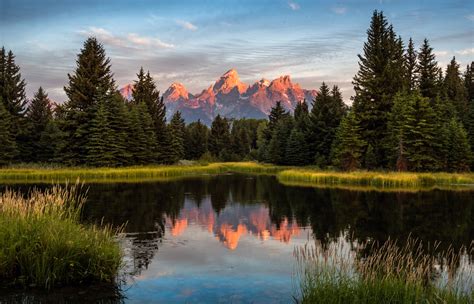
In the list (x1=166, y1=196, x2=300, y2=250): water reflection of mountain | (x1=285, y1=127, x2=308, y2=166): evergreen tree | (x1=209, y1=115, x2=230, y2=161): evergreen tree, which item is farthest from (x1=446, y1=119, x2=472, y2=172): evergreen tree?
(x1=209, y1=115, x2=230, y2=161): evergreen tree

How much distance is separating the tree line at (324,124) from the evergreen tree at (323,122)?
0.16 metres

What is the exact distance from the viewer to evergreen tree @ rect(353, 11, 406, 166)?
57.7 m

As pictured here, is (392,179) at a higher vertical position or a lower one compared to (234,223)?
higher

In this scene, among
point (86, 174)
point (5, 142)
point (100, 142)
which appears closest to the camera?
point (86, 174)

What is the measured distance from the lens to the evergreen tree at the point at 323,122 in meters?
66.2

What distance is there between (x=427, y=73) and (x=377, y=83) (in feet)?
31.5

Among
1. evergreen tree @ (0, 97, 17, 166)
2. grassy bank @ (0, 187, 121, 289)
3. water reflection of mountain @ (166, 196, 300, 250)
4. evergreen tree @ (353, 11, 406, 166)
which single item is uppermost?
evergreen tree @ (353, 11, 406, 166)

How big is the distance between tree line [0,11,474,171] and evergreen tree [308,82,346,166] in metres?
0.16

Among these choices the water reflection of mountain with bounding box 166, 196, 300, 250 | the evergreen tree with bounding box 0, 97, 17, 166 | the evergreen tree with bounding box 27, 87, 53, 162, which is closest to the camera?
the water reflection of mountain with bounding box 166, 196, 300, 250

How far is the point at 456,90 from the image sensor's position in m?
80.2

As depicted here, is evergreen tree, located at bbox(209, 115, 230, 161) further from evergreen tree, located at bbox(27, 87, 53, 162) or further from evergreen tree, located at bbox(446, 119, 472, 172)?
evergreen tree, located at bbox(446, 119, 472, 172)

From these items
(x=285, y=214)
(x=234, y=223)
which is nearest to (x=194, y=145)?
(x=285, y=214)

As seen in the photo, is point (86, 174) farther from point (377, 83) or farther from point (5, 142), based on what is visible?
point (377, 83)

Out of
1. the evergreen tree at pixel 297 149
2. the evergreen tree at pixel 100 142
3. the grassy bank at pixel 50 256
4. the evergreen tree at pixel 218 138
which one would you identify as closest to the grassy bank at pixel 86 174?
the evergreen tree at pixel 100 142
